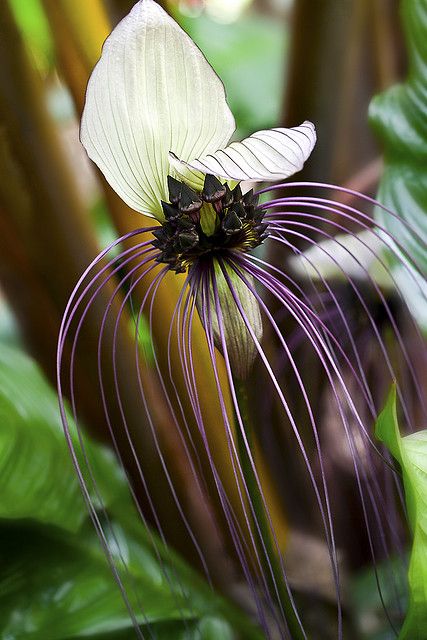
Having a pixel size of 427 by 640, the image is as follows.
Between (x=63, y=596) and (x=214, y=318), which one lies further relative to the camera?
(x=63, y=596)

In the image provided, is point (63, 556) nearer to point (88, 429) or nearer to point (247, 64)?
point (88, 429)

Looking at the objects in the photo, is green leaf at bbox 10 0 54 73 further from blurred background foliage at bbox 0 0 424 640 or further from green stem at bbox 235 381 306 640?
green stem at bbox 235 381 306 640

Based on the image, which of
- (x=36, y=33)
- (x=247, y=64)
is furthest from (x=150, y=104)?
(x=247, y=64)

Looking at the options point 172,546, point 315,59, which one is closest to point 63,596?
point 172,546

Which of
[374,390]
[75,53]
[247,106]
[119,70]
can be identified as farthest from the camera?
[247,106]

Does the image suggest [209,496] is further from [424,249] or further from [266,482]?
[424,249]

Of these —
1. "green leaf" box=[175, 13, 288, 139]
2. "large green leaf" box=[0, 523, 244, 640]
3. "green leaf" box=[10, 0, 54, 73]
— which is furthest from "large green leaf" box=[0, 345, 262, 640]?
"green leaf" box=[175, 13, 288, 139]
